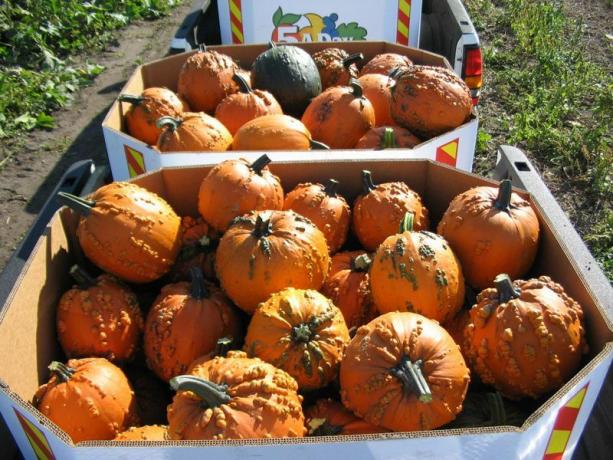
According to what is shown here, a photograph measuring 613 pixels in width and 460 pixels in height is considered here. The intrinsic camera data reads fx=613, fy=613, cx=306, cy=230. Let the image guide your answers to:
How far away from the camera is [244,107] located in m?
3.57

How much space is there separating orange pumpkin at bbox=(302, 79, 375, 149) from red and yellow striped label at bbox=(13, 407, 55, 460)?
7.14 feet

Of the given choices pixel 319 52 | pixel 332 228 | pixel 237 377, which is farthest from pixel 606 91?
pixel 237 377

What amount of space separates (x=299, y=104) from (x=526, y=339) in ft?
7.66

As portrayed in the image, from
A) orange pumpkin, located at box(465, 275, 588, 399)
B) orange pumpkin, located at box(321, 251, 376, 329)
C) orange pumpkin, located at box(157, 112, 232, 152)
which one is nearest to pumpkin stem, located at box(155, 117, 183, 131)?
orange pumpkin, located at box(157, 112, 232, 152)

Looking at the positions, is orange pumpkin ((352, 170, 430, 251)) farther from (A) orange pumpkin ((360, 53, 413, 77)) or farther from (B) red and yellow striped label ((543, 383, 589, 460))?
(A) orange pumpkin ((360, 53, 413, 77))

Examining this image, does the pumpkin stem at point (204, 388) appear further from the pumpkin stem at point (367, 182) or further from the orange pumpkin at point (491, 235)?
the pumpkin stem at point (367, 182)

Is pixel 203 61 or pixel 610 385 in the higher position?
pixel 203 61

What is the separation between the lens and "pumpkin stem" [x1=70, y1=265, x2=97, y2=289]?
239 cm

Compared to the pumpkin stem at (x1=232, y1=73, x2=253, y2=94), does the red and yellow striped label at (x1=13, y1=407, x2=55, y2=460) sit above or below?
below

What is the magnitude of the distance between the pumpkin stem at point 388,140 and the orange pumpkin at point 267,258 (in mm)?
936

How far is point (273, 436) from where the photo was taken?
1725 mm

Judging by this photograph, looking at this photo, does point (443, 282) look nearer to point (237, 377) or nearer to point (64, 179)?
point (237, 377)

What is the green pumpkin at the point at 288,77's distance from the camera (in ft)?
12.4

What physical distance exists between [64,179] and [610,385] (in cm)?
267
